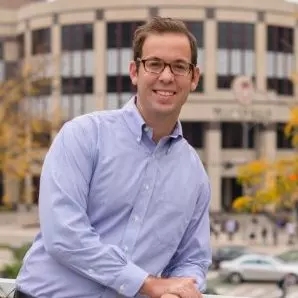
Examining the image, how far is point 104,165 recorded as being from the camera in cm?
258

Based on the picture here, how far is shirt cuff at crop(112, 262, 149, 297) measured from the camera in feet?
8.17

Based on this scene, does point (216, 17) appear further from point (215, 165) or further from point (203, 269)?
point (203, 269)

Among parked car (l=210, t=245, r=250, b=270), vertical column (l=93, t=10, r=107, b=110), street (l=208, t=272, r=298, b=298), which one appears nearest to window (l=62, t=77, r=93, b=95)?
vertical column (l=93, t=10, r=107, b=110)

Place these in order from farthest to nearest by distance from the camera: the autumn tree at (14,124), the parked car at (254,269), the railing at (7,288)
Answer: the parked car at (254,269) → the autumn tree at (14,124) → the railing at (7,288)

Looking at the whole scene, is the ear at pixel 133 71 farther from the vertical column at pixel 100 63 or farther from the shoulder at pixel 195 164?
the vertical column at pixel 100 63

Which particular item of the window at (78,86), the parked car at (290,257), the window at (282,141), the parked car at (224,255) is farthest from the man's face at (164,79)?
the window at (282,141)

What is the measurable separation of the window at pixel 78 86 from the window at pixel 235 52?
842 centimetres

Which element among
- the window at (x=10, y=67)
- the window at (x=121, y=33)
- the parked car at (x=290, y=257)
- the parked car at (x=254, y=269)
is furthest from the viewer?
the window at (x=10, y=67)

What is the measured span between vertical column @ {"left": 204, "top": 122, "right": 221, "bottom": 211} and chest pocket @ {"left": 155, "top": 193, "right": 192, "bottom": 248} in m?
44.2

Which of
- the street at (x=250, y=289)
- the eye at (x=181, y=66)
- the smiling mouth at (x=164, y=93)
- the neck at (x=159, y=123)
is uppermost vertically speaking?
the eye at (x=181, y=66)

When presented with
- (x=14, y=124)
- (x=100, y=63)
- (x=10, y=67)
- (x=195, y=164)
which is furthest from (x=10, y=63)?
(x=195, y=164)

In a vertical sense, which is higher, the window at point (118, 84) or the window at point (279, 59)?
the window at point (279, 59)

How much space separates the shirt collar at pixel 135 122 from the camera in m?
2.67

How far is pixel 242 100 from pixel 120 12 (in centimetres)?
1040
